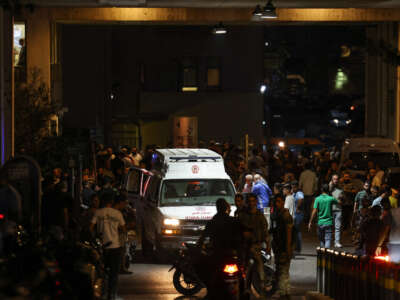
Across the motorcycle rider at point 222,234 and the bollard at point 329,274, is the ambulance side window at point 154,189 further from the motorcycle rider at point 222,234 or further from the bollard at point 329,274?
the bollard at point 329,274

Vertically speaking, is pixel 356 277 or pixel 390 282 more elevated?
pixel 390 282

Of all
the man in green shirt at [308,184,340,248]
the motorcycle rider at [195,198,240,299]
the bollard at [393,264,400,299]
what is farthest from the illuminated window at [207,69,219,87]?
the bollard at [393,264,400,299]

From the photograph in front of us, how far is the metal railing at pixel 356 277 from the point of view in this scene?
10859mm

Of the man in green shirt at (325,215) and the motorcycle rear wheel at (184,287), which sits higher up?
the man in green shirt at (325,215)

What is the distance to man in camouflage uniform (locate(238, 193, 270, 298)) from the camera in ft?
51.7

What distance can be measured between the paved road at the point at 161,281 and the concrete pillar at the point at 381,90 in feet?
43.2

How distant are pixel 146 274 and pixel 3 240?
331 inches

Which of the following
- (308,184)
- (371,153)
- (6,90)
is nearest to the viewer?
(6,90)

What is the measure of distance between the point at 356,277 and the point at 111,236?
173 inches

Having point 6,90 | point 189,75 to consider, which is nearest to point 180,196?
point 6,90

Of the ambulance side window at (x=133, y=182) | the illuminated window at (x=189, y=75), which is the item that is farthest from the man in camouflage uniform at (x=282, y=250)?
the illuminated window at (x=189, y=75)

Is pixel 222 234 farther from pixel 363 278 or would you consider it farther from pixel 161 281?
pixel 161 281

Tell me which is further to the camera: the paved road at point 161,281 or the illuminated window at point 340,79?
the illuminated window at point 340,79

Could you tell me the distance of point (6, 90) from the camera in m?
22.6
